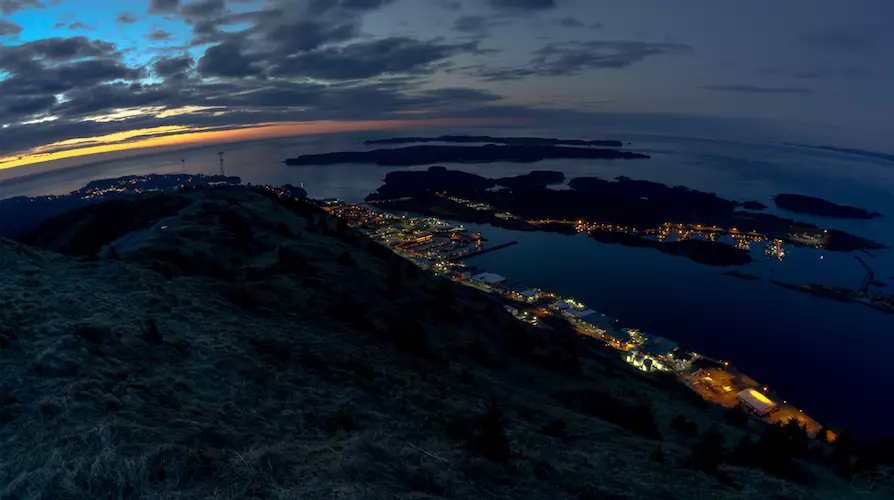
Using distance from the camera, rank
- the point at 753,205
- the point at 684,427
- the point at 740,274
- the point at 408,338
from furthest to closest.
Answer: the point at 753,205
the point at 740,274
the point at 408,338
the point at 684,427

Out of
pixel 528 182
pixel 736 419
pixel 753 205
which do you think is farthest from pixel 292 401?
pixel 528 182

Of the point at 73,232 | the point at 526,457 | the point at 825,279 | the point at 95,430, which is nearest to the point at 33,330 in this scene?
the point at 95,430

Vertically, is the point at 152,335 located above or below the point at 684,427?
above

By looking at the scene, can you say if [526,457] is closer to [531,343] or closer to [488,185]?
[531,343]

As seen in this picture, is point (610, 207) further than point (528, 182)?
No

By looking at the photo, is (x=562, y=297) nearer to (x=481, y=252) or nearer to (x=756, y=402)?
(x=481, y=252)

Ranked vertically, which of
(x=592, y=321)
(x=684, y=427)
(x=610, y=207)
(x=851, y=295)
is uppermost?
(x=684, y=427)

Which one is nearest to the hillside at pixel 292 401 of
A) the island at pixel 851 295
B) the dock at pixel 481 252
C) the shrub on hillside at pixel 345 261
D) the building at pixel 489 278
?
the shrub on hillside at pixel 345 261

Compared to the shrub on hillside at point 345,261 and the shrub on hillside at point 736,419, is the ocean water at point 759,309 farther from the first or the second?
the shrub on hillside at point 345,261
